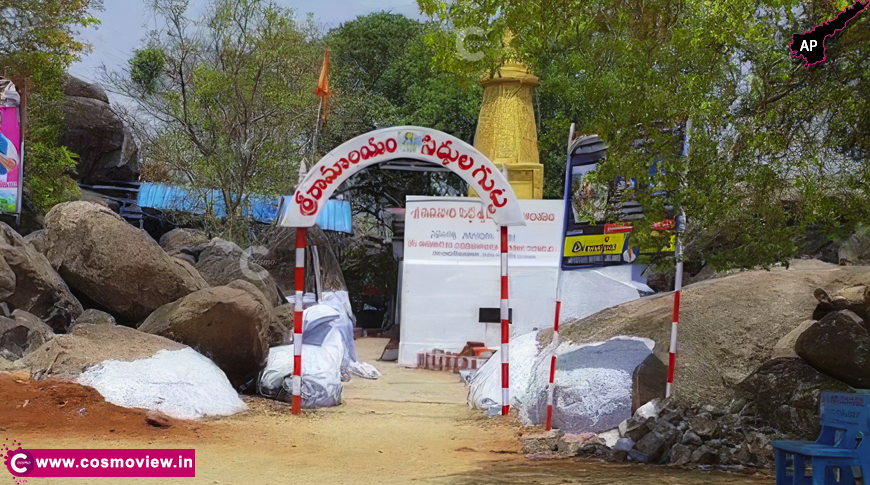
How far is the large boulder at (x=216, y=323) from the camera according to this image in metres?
9.68

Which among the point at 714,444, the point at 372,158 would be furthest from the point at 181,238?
the point at 714,444

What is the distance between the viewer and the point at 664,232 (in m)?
6.32

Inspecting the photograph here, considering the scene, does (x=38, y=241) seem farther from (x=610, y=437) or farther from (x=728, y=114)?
(x=728, y=114)

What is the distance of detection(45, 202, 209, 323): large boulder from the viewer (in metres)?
10.8

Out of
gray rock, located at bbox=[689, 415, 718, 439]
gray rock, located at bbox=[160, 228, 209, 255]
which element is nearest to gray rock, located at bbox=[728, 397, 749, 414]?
gray rock, located at bbox=[689, 415, 718, 439]

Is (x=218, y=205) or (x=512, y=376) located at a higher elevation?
(x=218, y=205)

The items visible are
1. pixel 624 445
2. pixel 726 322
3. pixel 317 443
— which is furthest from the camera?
pixel 726 322

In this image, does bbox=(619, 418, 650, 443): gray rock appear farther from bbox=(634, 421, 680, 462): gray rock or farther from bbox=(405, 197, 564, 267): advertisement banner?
bbox=(405, 197, 564, 267): advertisement banner

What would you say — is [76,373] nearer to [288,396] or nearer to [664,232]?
[288,396]

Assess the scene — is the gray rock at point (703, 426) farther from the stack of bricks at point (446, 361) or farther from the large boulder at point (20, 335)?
the stack of bricks at point (446, 361)

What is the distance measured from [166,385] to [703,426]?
507 cm

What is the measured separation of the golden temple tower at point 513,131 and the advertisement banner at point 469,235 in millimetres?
2816

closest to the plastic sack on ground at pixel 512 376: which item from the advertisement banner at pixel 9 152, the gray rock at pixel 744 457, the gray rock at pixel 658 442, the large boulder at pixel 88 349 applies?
the gray rock at pixel 658 442

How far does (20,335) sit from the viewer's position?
30.3ft
